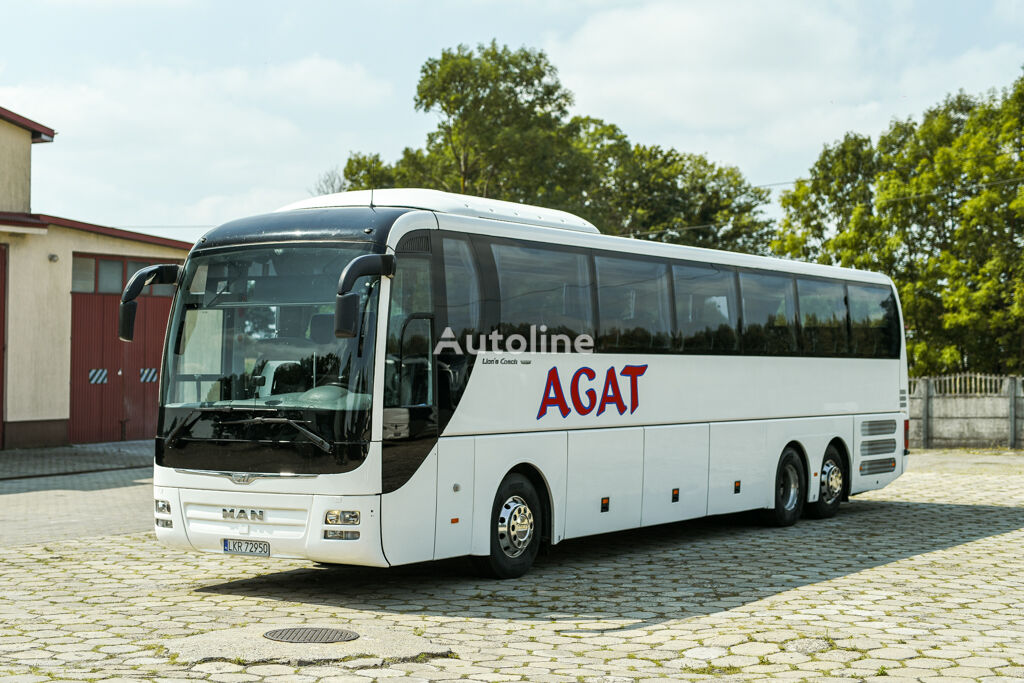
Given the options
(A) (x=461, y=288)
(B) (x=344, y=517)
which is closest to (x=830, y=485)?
(A) (x=461, y=288)

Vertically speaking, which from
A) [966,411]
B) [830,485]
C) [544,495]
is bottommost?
[830,485]

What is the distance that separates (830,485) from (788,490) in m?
1.22

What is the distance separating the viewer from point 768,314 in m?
15.5

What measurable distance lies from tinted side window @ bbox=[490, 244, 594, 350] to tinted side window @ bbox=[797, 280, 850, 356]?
5124mm

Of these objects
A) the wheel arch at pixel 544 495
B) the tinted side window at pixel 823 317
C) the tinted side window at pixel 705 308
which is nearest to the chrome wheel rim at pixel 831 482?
the tinted side window at pixel 823 317

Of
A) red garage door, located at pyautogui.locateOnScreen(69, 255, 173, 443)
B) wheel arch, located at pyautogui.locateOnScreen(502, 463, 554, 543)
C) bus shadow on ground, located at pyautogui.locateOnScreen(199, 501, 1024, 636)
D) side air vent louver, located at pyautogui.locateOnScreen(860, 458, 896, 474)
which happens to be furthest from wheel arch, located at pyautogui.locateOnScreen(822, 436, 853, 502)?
red garage door, located at pyautogui.locateOnScreen(69, 255, 173, 443)

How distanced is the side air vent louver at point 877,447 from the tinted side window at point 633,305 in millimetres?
5584

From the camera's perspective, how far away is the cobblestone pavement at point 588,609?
7.37 metres

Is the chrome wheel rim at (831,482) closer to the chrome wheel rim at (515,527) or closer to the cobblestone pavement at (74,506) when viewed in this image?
the chrome wheel rim at (515,527)

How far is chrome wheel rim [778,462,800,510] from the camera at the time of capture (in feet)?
52.3

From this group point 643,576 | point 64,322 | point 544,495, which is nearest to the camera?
point 643,576

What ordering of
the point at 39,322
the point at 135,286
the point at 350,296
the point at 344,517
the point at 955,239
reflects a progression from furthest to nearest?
the point at 955,239 < the point at 39,322 < the point at 135,286 < the point at 344,517 < the point at 350,296

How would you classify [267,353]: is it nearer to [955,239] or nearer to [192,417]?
[192,417]

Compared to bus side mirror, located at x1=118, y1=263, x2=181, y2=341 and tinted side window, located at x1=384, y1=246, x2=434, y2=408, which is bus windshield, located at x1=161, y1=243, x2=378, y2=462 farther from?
bus side mirror, located at x1=118, y1=263, x2=181, y2=341
